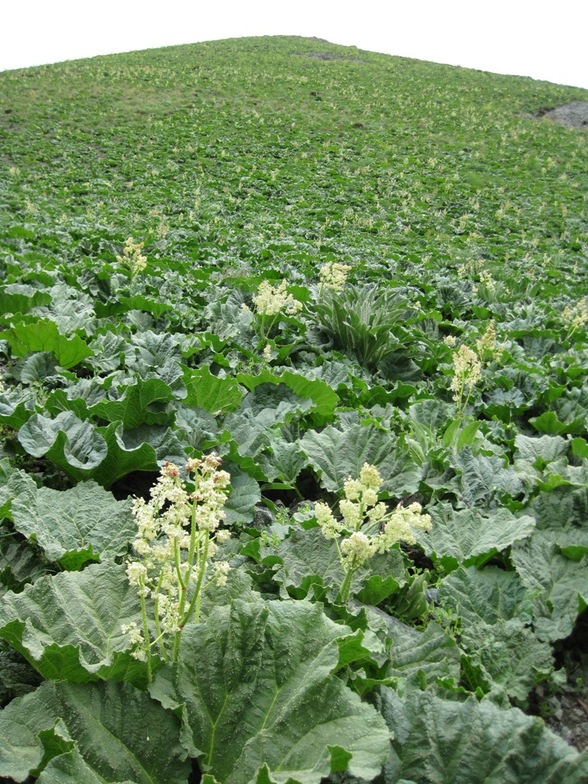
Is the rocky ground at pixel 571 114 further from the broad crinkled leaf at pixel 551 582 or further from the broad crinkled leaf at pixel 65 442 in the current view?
the broad crinkled leaf at pixel 65 442

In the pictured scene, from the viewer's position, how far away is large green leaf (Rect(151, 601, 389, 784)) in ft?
5.14

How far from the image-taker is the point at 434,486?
324cm

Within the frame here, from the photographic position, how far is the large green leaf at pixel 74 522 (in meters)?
2.34

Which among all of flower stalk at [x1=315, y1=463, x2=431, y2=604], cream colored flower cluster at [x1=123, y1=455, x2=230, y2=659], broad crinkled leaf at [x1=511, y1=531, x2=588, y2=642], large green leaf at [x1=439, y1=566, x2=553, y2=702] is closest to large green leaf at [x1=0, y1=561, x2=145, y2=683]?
cream colored flower cluster at [x1=123, y1=455, x2=230, y2=659]

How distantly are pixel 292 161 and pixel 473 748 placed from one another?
20890 mm

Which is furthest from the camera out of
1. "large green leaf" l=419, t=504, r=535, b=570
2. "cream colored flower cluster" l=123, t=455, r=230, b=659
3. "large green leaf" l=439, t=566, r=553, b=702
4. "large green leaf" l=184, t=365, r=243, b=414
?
"large green leaf" l=184, t=365, r=243, b=414

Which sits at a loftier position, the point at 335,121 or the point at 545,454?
the point at 335,121

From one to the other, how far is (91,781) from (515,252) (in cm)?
1343

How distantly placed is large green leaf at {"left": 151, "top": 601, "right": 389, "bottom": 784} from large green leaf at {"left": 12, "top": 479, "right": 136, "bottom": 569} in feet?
2.43

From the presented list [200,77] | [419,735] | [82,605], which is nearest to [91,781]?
[82,605]

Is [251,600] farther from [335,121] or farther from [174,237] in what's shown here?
[335,121]

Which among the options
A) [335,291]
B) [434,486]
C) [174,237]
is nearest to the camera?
[434,486]

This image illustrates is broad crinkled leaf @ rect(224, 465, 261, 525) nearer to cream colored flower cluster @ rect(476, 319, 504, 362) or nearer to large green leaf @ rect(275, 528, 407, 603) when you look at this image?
large green leaf @ rect(275, 528, 407, 603)

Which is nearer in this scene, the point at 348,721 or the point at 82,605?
the point at 348,721
